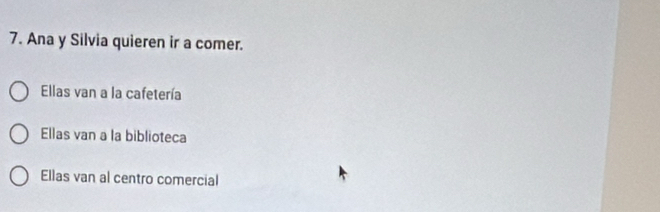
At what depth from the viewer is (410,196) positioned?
0.56 m

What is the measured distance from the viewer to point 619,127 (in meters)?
0.52

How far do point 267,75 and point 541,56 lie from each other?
0.30 m

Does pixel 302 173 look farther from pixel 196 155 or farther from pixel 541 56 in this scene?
pixel 541 56

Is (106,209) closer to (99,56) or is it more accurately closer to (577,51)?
(99,56)

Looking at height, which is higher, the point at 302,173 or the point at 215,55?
the point at 215,55

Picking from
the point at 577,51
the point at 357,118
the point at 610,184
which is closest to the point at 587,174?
the point at 610,184

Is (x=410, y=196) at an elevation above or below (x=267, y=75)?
below

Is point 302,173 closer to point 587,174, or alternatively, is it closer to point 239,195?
point 239,195

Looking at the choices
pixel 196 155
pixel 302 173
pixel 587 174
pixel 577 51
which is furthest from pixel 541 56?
pixel 196 155

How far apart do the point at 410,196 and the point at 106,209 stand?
36cm

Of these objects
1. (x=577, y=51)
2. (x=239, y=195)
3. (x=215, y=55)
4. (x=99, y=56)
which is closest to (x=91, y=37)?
(x=99, y=56)

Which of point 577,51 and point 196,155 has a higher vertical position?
point 577,51

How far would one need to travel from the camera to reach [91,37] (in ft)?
1.75

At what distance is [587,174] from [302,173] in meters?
0.32
